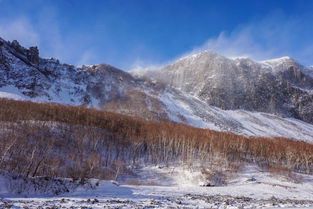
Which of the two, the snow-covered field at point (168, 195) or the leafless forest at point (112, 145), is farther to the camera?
the leafless forest at point (112, 145)

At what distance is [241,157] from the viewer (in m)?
118

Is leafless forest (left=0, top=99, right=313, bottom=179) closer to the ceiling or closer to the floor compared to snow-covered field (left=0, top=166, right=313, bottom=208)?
closer to the ceiling

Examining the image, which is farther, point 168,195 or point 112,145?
point 112,145

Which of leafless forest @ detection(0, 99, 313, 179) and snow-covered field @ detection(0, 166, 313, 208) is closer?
snow-covered field @ detection(0, 166, 313, 208)

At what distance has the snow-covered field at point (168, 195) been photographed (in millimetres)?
32594

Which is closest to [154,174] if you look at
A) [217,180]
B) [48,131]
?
[217,180]

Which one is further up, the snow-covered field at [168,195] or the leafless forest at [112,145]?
the leafless forest at [112,145]

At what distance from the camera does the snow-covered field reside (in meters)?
32.6

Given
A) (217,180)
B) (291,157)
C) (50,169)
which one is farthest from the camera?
(291,157)

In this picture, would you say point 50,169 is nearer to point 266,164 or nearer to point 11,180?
point 11,180

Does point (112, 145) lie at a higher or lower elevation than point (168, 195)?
higher

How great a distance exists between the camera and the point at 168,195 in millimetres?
44250

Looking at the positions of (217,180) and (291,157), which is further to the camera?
(291,157)

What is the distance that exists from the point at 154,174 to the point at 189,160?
1541 centimetres
